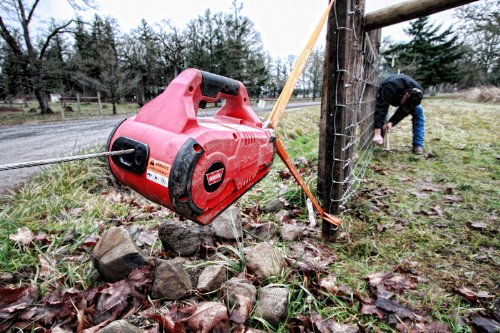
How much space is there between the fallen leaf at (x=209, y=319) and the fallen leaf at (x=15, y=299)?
3.05ft


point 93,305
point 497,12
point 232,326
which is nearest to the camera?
point 232,326

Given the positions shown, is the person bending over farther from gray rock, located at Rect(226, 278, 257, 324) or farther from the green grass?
gray rock, located at Rect(226, 278, 257, 324)

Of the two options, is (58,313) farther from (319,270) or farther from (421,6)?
(421,6)

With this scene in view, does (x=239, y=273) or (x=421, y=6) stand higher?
(x=421, y=6)

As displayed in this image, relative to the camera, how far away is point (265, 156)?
5.98 ft

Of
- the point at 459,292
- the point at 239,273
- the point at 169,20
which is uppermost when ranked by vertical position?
the point at 169,20

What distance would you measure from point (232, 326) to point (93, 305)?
771 millimetres

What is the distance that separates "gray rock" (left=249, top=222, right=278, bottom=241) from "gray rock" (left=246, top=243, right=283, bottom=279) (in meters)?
0.42

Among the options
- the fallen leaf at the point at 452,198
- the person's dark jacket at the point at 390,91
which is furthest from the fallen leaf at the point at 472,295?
the person's dark jacket at the point at 390,91

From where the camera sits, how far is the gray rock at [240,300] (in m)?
1.33

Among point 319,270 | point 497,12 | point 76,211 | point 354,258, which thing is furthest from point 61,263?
point 497,12

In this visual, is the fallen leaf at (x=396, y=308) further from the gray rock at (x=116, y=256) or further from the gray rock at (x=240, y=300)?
the gray rock at (x=116, y=256)

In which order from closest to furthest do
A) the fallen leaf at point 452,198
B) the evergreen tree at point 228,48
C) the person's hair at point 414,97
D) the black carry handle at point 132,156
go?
the black carry handle at point 132,156 → the fallen leaf at point 452,198 → the person's hair at point 414,97 → the evergreen tree at point 228,48

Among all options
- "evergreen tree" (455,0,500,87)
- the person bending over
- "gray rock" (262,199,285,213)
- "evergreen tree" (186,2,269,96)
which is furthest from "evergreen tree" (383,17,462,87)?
"gray rock" (262,199,285,213)
